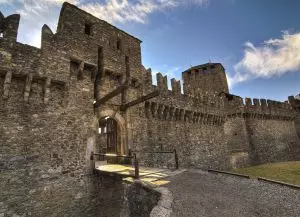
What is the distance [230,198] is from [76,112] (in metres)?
6.44

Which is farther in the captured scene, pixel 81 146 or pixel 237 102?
pixel 237 102

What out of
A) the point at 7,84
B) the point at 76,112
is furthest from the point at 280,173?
the point at 7,84

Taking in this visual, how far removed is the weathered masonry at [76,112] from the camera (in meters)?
6.39

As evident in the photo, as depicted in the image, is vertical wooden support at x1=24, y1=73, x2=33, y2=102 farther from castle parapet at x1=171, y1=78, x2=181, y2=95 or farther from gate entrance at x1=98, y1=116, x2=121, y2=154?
castle parapet at x1=171, y1=78, x2=181, y2=95

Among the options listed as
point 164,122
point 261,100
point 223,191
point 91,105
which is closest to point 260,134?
point 261,100

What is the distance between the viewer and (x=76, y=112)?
312 inches

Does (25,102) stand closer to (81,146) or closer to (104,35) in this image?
(81,146)

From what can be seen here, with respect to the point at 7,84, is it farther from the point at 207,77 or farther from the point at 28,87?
the point at 207,77

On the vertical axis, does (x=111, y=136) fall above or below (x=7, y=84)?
below

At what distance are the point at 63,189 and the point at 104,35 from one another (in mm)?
7433

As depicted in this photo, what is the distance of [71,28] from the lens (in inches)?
336

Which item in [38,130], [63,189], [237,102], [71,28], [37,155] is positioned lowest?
[63,189]

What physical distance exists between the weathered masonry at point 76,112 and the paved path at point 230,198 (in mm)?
3300

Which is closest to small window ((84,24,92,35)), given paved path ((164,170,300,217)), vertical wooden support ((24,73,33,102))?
vertical wooden support ((24,73,33,102))
